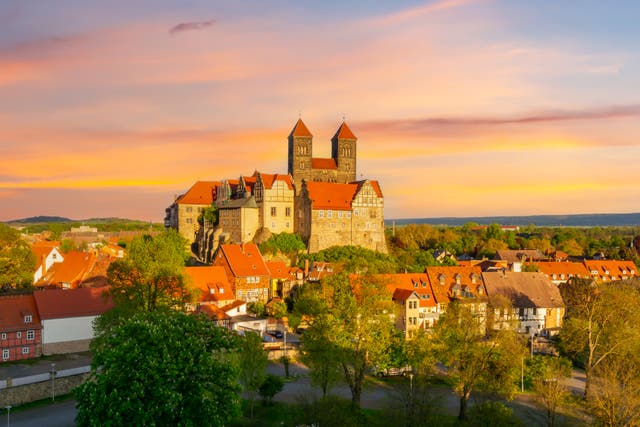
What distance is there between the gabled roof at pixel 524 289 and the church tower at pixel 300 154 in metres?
39.0

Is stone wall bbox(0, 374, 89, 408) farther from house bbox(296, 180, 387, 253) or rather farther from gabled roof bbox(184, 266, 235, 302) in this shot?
house bbox(296, 180, 387, 253)

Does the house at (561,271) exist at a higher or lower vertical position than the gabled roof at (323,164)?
lower

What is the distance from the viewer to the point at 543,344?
201ft

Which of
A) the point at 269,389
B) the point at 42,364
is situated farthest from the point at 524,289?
the point at 42,364

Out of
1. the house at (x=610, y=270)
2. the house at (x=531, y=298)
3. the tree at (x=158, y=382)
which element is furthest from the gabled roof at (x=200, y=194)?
the tree at (x=158, y=382)

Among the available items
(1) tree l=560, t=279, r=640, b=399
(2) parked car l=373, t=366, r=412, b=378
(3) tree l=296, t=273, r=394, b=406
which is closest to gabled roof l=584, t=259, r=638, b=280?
(1) tree l=560, t=279, r=640, b=399

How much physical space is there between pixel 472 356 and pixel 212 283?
33.2 m

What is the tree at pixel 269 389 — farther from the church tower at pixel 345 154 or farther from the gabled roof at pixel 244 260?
the church tower at pixel 345 154

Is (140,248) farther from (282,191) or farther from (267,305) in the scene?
(282,191)

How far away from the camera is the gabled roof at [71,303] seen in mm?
51312

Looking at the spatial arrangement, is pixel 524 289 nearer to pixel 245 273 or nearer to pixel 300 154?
pixel 245 273

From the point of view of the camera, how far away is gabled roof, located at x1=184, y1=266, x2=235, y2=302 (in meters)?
63.2

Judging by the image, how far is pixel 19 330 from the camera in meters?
48.5

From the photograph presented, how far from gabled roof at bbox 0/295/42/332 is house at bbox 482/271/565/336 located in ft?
149
